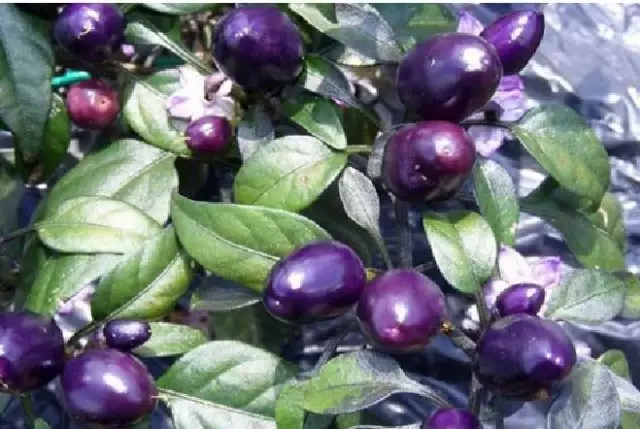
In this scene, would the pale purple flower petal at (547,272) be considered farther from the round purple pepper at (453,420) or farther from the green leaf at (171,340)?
the green leaf at (171,340)

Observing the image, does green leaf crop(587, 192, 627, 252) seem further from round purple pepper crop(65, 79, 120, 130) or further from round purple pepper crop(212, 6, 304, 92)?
round purple pepper crop(65, 79, 120, 130)

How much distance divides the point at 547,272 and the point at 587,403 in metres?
0.14

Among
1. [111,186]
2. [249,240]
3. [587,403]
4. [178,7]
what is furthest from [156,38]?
[587,403]

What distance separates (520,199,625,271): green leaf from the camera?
2.74 ft

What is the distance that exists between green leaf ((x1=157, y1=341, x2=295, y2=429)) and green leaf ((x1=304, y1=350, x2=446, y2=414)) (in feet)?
0.26

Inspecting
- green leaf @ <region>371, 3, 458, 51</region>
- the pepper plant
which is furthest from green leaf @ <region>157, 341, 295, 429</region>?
green leaf @ <region>371, 3, 458, 51</region>

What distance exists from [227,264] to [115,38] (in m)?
0.24

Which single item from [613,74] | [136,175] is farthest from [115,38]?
[613,74]

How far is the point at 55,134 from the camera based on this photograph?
2.85ft

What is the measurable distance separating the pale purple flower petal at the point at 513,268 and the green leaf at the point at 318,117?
0.15m

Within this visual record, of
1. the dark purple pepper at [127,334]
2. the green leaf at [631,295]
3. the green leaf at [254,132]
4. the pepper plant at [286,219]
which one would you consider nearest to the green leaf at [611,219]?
the pepper plant at [286,219]

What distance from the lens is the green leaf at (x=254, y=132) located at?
779mm

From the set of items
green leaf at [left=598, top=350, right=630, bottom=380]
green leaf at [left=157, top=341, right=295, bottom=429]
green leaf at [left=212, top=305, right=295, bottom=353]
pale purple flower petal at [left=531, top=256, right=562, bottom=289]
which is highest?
pale purple flower petal at [left=531, top=256, right=562, bottom=289]

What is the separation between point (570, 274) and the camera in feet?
2.37
